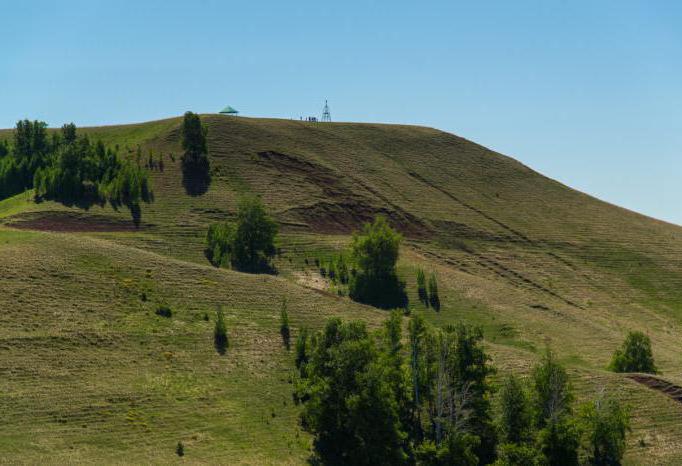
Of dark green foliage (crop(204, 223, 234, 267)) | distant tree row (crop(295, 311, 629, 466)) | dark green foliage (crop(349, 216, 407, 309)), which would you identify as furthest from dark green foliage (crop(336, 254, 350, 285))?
distant tree row (crop(295, 311, 629, 466))

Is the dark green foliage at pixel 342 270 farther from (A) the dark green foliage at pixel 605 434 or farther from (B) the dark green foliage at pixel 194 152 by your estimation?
(A) the dark green foliage at pixel 605 434

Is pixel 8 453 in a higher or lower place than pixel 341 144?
lower

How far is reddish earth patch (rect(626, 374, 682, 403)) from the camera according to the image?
86062 mm

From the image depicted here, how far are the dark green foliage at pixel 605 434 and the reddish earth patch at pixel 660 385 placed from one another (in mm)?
14332

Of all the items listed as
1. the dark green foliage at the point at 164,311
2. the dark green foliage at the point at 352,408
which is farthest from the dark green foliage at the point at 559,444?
the dark green foliage at the point at 164,311

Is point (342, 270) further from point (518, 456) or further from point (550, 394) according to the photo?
point (518, 456)

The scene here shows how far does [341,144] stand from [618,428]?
106395 millimetres

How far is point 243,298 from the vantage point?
96625mm

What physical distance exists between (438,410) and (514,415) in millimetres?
6659

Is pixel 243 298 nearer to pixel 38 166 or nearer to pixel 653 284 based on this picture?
pixel 38 166

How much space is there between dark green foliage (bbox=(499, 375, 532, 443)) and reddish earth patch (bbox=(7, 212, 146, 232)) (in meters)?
64.9

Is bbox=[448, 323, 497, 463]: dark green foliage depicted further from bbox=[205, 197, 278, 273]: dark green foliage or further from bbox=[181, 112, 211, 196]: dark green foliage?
bbox=[181, 112, 211, 196]: dark green foliage

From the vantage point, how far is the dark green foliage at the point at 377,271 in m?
116

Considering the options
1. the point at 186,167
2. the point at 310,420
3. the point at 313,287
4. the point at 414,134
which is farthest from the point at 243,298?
the point at 414,134
